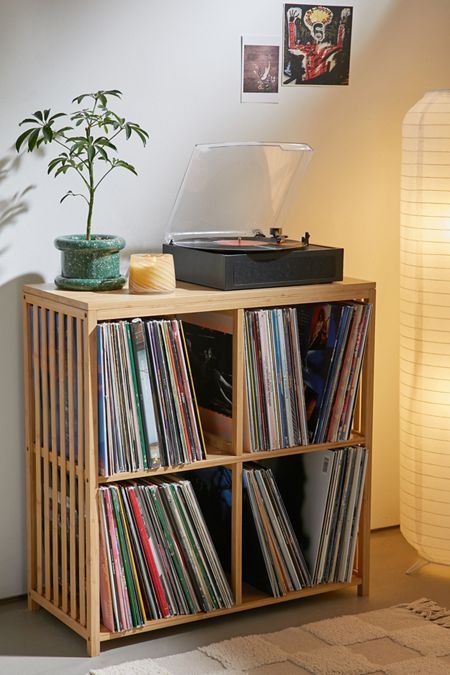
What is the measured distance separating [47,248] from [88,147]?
30 centimetres

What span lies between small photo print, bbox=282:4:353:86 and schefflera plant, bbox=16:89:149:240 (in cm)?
50

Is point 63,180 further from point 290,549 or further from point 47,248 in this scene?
point 290,549

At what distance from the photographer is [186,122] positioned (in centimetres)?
274

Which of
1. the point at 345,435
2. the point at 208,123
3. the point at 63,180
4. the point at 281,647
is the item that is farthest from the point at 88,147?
the point at 281,647

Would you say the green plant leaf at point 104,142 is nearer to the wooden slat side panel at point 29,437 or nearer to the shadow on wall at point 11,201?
the shadow on wall at point 11,201

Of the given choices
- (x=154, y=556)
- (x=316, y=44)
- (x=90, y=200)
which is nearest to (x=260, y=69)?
(x=316, y=44)

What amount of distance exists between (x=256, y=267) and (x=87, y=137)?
50cm

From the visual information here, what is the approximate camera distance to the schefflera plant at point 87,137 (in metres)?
2.44

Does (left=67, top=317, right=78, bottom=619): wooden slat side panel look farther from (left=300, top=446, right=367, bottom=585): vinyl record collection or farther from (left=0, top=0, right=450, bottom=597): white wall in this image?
(left=300, top=446, right=367, bottom=585): vinyl record collection

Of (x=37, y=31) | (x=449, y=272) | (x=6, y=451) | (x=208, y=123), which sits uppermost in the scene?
(x=37, y=31)

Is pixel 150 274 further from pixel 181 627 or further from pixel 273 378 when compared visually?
pixel 181 627

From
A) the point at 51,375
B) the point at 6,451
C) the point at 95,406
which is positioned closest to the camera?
the point at 95,406

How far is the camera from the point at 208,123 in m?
2.78

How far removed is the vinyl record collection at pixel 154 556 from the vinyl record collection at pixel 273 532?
14 centimetres
